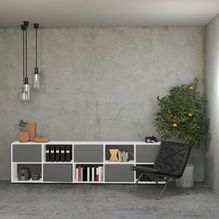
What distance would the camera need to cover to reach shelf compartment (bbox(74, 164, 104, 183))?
7.22m

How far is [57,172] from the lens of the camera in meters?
7.20

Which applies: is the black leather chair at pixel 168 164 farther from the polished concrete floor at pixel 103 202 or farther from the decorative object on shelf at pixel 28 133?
the decorative object on shelf at pixel 28 133

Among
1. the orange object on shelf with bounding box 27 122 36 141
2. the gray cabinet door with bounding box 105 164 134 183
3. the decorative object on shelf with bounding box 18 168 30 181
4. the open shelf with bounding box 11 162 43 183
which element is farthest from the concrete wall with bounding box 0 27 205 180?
the gray cabinet door with bounding box 105 164 134 183

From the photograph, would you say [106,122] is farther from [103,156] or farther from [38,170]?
[38,170]

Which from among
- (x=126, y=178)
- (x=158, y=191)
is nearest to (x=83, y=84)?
(x=126, y=178)

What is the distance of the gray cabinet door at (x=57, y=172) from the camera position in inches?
283

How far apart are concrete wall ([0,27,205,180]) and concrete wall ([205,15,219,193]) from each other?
1.14 feet

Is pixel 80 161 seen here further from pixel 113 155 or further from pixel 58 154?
pixel 113 155

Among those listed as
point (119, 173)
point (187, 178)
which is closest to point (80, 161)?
point (119, 173)

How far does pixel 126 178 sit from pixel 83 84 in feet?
5.79

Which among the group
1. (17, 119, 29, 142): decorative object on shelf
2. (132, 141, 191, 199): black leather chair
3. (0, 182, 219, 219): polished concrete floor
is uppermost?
(17, 119, 29, 142): decorative object on shelf

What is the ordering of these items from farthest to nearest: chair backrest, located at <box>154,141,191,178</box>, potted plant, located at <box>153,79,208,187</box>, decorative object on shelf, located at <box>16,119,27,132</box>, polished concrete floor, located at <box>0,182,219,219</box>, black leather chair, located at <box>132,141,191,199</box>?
decorative object on shelf, located at <box>16,119,27,132</box> < potted plant, located at <box>153,79,208,187</box> < chair backrest, located at <box>154,141,191,178</box> < black leather chair, located at <box>132,141,191,199</box> < polished concrete floor, located at <box>0,182,219,219</box>

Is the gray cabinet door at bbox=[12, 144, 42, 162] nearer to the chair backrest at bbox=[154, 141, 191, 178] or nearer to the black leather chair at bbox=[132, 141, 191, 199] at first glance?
the black leather chair at bbox=[132, 141, 191, 199]

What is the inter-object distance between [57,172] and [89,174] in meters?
0.52
